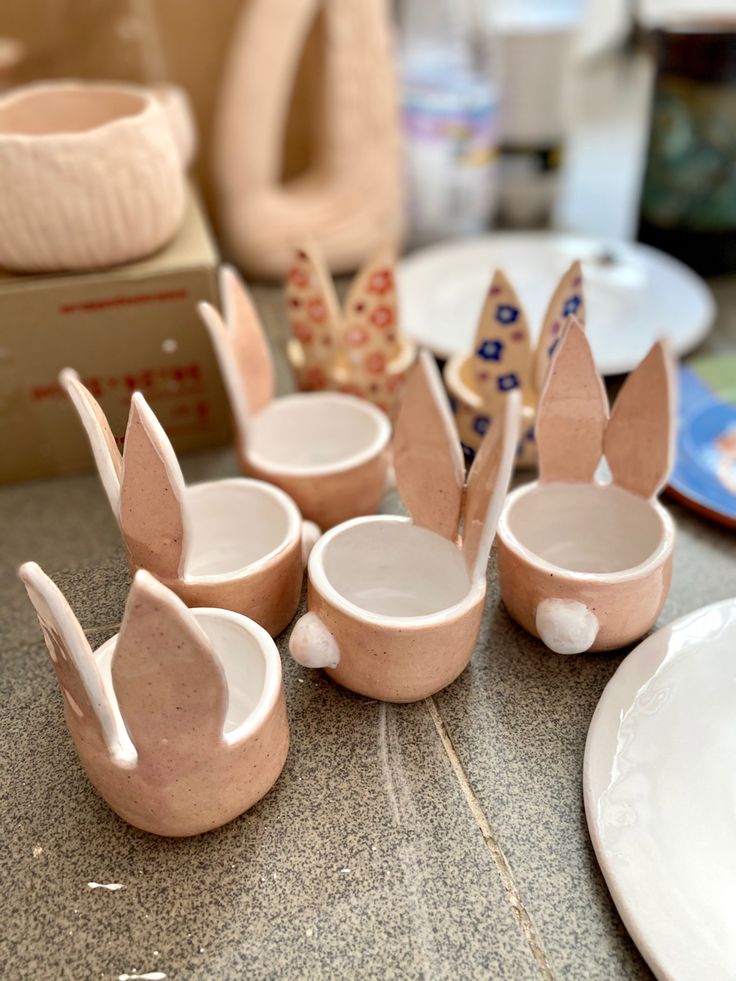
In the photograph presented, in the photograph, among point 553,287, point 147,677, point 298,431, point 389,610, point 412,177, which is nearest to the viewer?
point 147,677

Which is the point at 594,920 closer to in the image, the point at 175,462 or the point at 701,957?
the point at 701,957

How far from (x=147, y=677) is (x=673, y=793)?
19 centimetres

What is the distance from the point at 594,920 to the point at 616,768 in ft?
0.18

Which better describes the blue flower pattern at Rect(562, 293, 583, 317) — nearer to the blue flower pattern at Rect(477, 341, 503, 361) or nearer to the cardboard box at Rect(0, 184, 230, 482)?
the blue flower pattern at Rect(477, 341, 503, 361)

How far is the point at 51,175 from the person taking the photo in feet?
1.46

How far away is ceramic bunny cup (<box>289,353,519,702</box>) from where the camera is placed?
32cm

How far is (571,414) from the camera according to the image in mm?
378

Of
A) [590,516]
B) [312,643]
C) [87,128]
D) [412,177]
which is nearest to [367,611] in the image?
[312,643]

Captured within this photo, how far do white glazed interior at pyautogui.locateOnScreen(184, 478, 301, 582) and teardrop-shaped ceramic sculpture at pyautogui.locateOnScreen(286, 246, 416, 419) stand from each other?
13 cm

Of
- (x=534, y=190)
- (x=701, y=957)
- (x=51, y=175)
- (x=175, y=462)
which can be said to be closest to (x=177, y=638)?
(x=175, y=462)

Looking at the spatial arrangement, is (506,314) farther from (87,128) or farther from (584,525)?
(87,128)

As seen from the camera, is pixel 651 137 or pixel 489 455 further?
pixel 651 137

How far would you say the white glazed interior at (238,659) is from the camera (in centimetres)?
31

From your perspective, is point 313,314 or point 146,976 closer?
point 146,976
